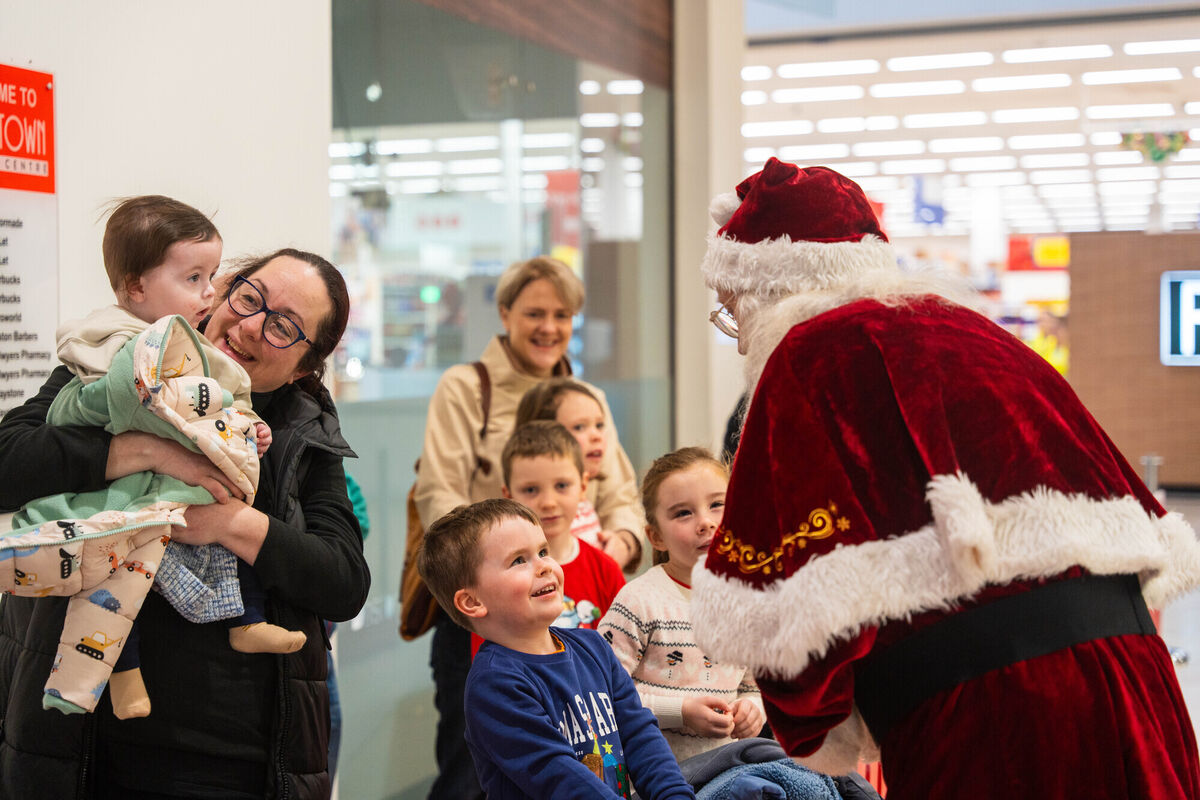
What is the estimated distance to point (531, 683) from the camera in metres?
1.86

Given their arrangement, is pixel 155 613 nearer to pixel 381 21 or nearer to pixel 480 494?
pixel 480 494

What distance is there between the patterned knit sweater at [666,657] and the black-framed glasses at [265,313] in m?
0.90

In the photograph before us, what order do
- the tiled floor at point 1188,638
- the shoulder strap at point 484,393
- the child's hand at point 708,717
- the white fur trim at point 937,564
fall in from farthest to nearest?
the tiled floor at point 1188,638 < the shoulder strap at point 484,393 < the child's hand at point 708,717 < the white fur trim at point 937,564

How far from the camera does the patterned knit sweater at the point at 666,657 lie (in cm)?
235

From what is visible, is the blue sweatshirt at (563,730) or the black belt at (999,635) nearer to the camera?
the black belt at (999,635)

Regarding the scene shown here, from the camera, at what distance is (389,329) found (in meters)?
4.14

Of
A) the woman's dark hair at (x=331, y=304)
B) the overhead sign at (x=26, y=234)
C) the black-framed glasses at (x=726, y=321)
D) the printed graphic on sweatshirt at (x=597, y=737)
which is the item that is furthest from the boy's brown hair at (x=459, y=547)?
the overhead sign at (x=26, y=234)

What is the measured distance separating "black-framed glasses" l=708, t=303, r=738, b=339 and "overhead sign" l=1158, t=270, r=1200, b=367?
7256 mm

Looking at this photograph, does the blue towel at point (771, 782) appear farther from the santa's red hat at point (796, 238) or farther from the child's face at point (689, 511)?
the santa's red hat at point (796, 238)

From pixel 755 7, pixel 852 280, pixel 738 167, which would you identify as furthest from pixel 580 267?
pixel 755 7

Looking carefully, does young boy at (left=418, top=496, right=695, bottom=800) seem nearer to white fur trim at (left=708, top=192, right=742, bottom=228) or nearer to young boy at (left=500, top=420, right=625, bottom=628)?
white fur trim at (left=708, top=192, right=742, bottom=228)

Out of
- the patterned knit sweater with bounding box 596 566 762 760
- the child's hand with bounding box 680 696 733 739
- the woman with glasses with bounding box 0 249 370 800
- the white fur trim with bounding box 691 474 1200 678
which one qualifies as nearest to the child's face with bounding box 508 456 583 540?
the patterned knit sweater with bounding box 596 566 762 760

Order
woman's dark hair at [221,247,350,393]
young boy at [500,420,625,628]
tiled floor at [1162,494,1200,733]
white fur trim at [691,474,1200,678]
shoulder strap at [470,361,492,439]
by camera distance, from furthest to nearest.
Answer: tiled floor at [1162,494,1200,733] < shoulder strap at [470,361,492,439] < young boy at [500,420,625,628] < woman's dark hair at [221,247,350,393] < white fur trim at [691,474,1200,678]

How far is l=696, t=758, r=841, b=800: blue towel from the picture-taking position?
1.93m
